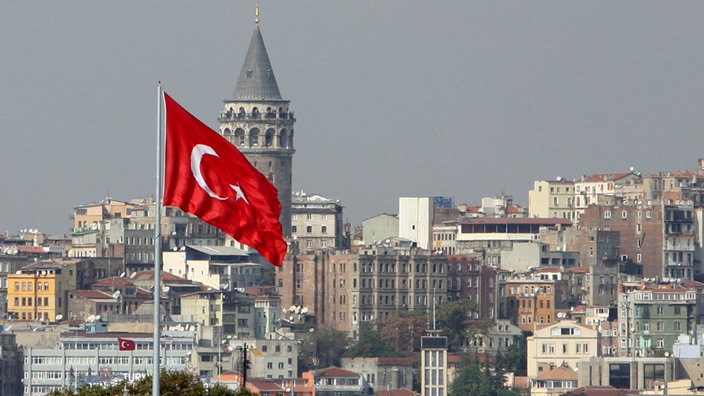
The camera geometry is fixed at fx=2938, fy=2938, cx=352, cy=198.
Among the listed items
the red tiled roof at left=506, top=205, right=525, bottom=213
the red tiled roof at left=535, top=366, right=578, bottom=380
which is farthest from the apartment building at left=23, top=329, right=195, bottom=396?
the red tiled roof at left=506, top=205, right=525, bottom=213

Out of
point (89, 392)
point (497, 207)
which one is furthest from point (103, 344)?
point (89, 392)

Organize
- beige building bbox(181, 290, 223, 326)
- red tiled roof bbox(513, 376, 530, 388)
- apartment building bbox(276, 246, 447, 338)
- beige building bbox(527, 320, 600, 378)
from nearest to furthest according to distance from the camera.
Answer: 1. red tiled roof bbox(513, 376, 530, 388)
2. beige building bbox(527, 320, 600, 378)
3. beige building bbox(181, 290, 223, 326)
4. apartment building bbox(276, 246, 447, 338)

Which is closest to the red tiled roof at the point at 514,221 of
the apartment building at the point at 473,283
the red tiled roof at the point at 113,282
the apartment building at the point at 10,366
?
the apartment building at the point at 473,283

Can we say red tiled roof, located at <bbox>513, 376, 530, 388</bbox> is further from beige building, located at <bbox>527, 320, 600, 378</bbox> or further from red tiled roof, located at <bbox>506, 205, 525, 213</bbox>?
red tiled roof, located at <bbox>506, 205, 525, 213</bbox>

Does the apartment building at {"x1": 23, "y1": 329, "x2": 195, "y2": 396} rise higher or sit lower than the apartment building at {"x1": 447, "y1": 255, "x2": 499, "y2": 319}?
lower

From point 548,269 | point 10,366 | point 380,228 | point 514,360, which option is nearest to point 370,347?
point 514,360

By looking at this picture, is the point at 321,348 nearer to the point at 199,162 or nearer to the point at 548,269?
the point at 548,269
